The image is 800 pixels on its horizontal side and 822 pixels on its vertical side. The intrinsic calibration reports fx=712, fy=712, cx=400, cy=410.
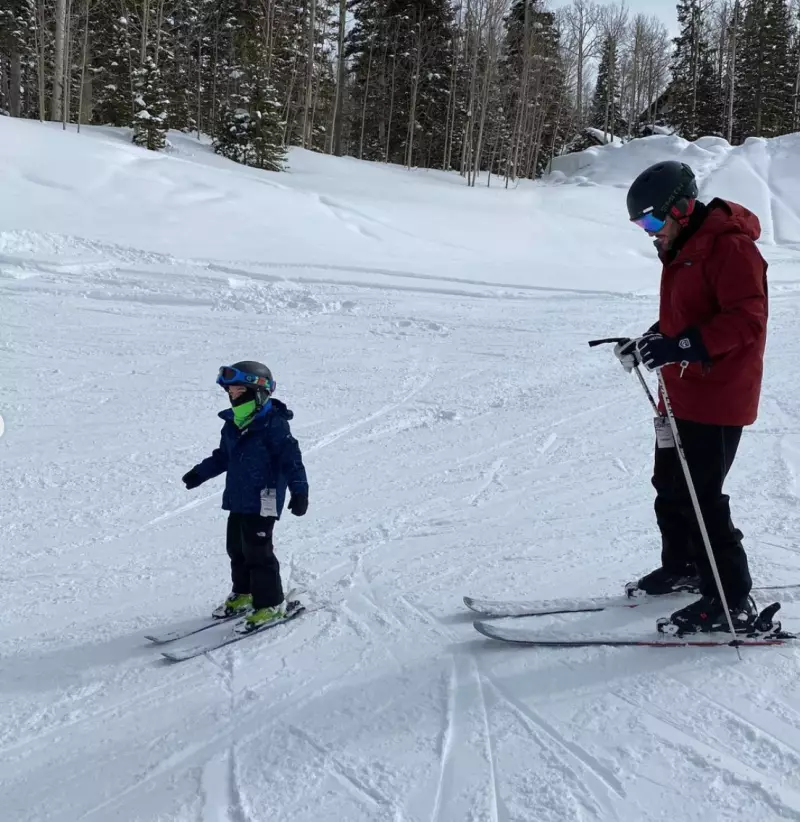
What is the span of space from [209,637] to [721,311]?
2.72 meters

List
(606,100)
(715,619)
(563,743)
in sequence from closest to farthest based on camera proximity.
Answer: (563,743), (715,619), (606,100)

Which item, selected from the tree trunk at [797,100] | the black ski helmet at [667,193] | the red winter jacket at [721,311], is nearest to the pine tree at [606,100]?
the tree trunk at [797,100]

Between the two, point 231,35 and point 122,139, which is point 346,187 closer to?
point 122,139

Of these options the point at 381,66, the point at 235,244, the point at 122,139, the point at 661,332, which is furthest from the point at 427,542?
the point at 381,66

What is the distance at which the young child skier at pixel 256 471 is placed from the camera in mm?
3434

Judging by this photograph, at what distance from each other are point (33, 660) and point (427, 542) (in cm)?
223

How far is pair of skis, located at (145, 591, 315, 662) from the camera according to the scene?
3.28m

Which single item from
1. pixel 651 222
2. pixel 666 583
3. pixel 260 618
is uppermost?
pixel 651 222

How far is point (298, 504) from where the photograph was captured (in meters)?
3.26

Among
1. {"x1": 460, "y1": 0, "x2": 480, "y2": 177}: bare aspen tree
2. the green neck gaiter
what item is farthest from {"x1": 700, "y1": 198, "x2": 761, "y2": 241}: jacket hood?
{"x1": 460, "y1": 0, "x2": 480, "y2": 177}: bare aspen tree

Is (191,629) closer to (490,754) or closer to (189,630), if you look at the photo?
(189,630)

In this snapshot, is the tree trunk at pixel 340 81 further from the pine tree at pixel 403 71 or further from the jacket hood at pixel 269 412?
the jacket hood at pixel 269 412

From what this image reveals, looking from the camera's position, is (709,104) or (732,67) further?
(709,104)

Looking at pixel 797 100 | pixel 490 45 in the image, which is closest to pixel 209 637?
pixel 490 45
